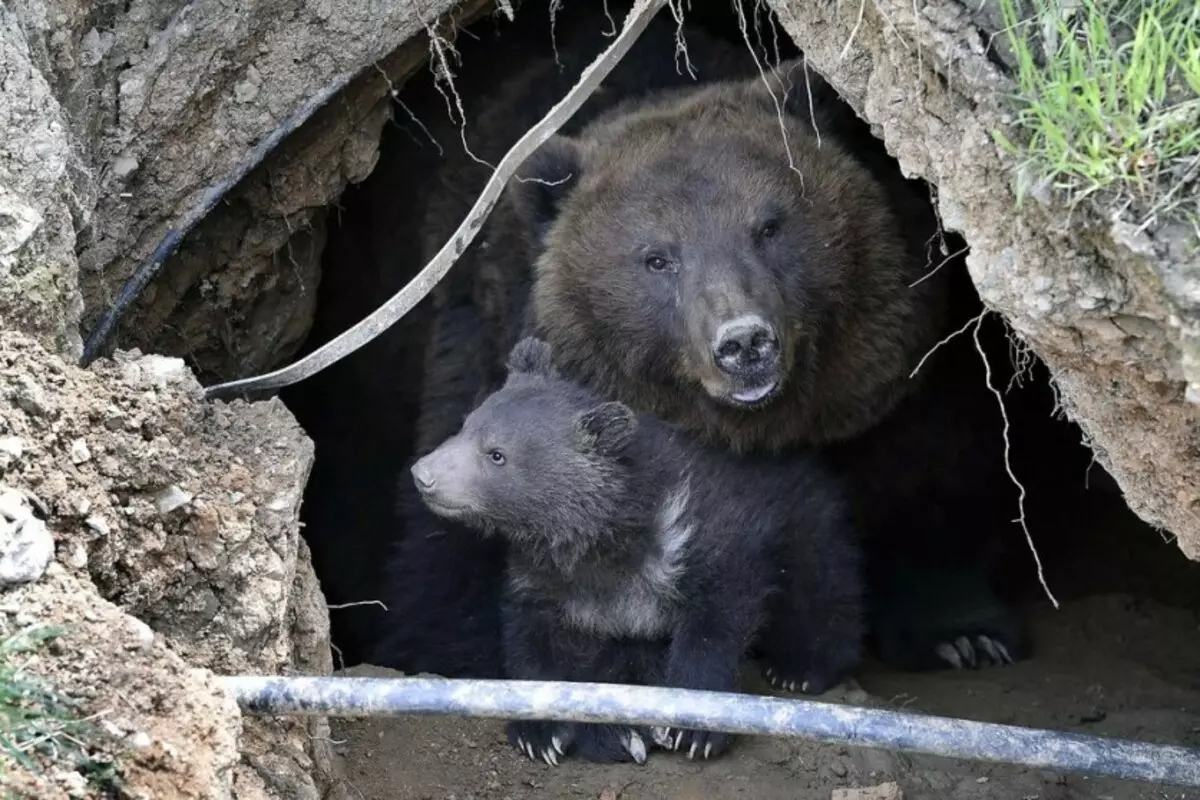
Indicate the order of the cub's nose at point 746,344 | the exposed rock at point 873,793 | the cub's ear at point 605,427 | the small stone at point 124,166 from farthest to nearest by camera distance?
the cub's ear at point 605,427 < the small stone at point 124,166 < the cub's nose at point 746,344 < the exposed rock at point 873,793

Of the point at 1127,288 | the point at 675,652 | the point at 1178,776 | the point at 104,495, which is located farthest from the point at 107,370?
→ the point at 1178,776

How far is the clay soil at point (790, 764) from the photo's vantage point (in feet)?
13.8

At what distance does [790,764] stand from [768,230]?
1752 millimetres

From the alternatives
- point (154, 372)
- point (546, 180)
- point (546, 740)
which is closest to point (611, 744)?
point (546, 740)

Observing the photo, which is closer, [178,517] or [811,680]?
[178,517]

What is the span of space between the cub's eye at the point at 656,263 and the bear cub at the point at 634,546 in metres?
0.48

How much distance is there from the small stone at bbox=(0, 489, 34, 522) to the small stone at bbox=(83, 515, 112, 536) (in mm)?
148

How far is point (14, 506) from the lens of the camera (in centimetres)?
274

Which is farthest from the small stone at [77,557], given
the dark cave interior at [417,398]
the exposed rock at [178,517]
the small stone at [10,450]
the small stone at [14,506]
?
the dark cave interior at [417,398]

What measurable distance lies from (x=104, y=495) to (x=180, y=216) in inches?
65.9

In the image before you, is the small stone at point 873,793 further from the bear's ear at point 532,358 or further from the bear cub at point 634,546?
the bear's ear at point 532,358

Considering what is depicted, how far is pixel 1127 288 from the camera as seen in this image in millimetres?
2752

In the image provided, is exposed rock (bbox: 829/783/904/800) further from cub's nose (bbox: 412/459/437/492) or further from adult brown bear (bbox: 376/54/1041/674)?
cub's nose (bbox: 412/459/437/492)

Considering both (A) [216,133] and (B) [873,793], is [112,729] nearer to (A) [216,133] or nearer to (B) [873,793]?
(B) [873,793]
